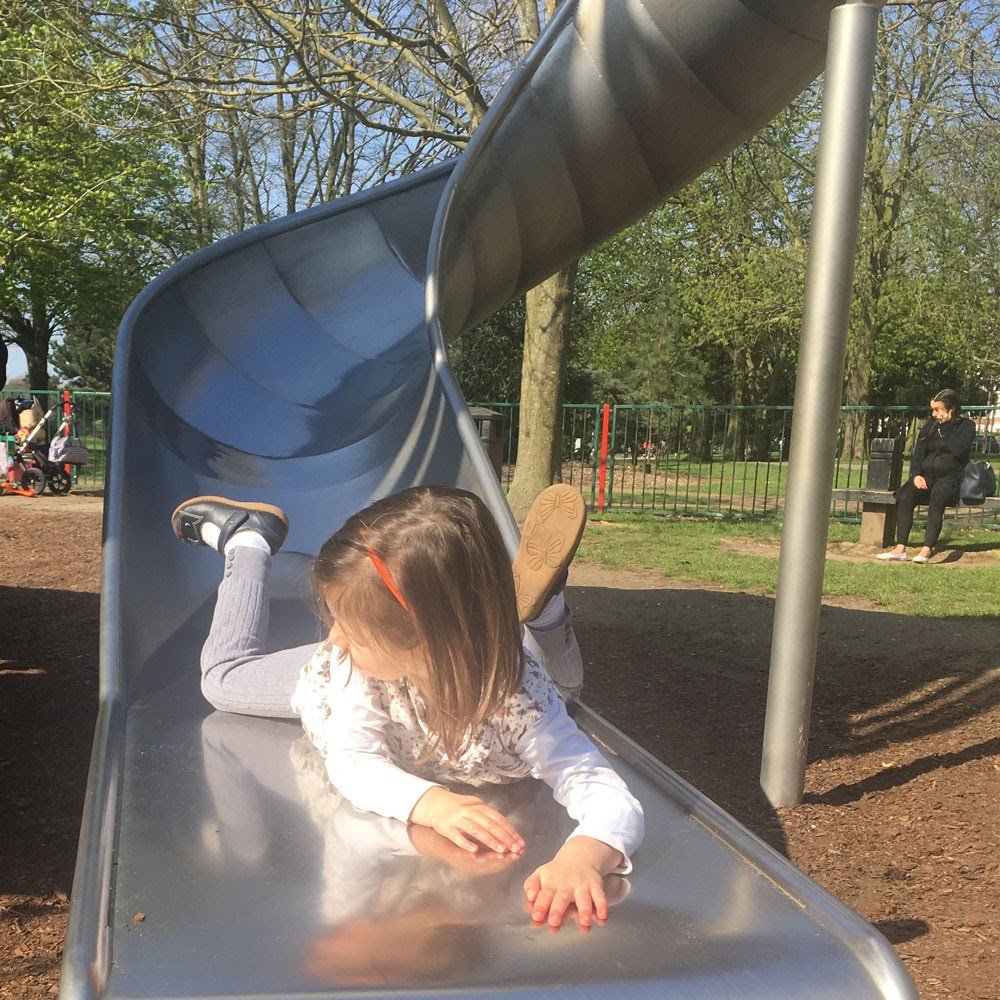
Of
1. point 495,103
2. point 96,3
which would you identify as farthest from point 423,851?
point 96,3

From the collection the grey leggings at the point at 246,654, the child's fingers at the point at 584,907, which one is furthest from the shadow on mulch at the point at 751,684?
the child's fingers at the point at 584,907

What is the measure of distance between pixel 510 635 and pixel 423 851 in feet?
1.41

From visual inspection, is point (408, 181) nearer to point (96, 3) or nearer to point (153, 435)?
point (153, 435)

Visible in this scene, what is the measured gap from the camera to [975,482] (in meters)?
9.36

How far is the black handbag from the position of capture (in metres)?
9.36

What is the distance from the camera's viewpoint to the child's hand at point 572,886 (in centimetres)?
170

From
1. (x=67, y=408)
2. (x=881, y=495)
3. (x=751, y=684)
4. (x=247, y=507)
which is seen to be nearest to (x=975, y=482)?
(x=881, y=495)

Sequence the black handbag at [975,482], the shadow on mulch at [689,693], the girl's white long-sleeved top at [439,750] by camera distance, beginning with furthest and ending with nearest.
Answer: the black handbag at [975,482] < the shadow on mulch at [689,693] < the girl's white long-sleeved top at [439,750]

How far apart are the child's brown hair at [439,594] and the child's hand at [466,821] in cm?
17

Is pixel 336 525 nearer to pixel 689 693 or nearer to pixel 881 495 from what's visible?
pixel 689 693

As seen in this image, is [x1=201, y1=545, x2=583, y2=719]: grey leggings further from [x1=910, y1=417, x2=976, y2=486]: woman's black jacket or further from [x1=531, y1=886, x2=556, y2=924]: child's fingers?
[x1=910, y1=417, x2=976, y2=486]: woman's black jacket

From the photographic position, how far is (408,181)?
571 centimetres

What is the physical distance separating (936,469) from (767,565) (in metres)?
1.89

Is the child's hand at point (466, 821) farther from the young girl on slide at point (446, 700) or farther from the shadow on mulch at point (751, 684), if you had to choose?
the shadow on mulch at point (751, 684)
